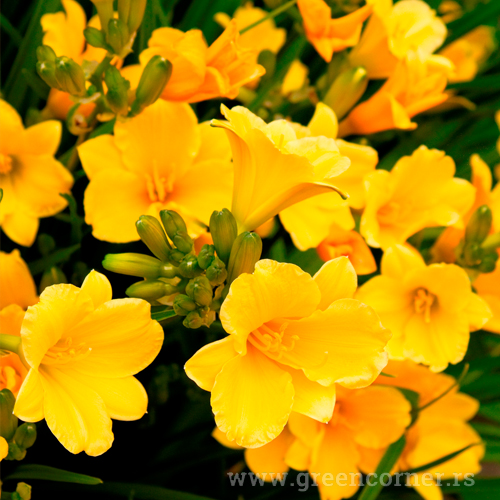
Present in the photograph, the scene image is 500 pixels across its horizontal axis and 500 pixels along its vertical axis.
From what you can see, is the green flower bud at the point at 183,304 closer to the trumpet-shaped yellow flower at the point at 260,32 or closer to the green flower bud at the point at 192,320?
the green flower bud at the point at 192,320

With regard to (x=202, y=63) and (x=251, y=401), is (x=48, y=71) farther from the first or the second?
(x=251, y=401)

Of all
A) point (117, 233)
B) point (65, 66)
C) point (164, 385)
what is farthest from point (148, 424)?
point (65, 66)

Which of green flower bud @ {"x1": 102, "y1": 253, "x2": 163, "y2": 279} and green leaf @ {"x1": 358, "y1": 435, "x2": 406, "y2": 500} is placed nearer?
green flower bud @ {"x1": 102, "y1": 253, "x2": 163, "y2": 279}

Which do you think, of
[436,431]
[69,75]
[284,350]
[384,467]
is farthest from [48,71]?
[436,431]

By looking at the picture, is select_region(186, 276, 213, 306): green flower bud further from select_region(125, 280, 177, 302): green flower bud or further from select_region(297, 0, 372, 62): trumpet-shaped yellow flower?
select_region(297, 0, 372, 62): trumpet-shaped yellow flower

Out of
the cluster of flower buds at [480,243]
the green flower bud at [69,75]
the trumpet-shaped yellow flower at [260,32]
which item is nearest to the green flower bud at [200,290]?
the green flower bud at [69,75]

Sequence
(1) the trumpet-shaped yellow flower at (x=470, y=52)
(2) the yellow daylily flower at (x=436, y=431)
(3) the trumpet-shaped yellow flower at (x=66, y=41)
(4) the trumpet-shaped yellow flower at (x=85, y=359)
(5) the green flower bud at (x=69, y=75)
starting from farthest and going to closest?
(1) the trumpet-shaped yellow flower at (x=470, y=52) → (2) the yellow daylily flower at (x=436, y=431) → (3) the trumpet-shaped yellow flower at (x=66, y=41) → (5) the green flower bud at (x=69, y=75) → (4) the trumpet-shaped yellow flower at (x=85, y=359)

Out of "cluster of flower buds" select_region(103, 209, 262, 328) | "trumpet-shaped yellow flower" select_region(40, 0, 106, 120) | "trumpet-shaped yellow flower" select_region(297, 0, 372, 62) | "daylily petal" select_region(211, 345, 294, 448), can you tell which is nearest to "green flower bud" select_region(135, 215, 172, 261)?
"cluster of flower buds" select_region(103, 209, 262, 328)
